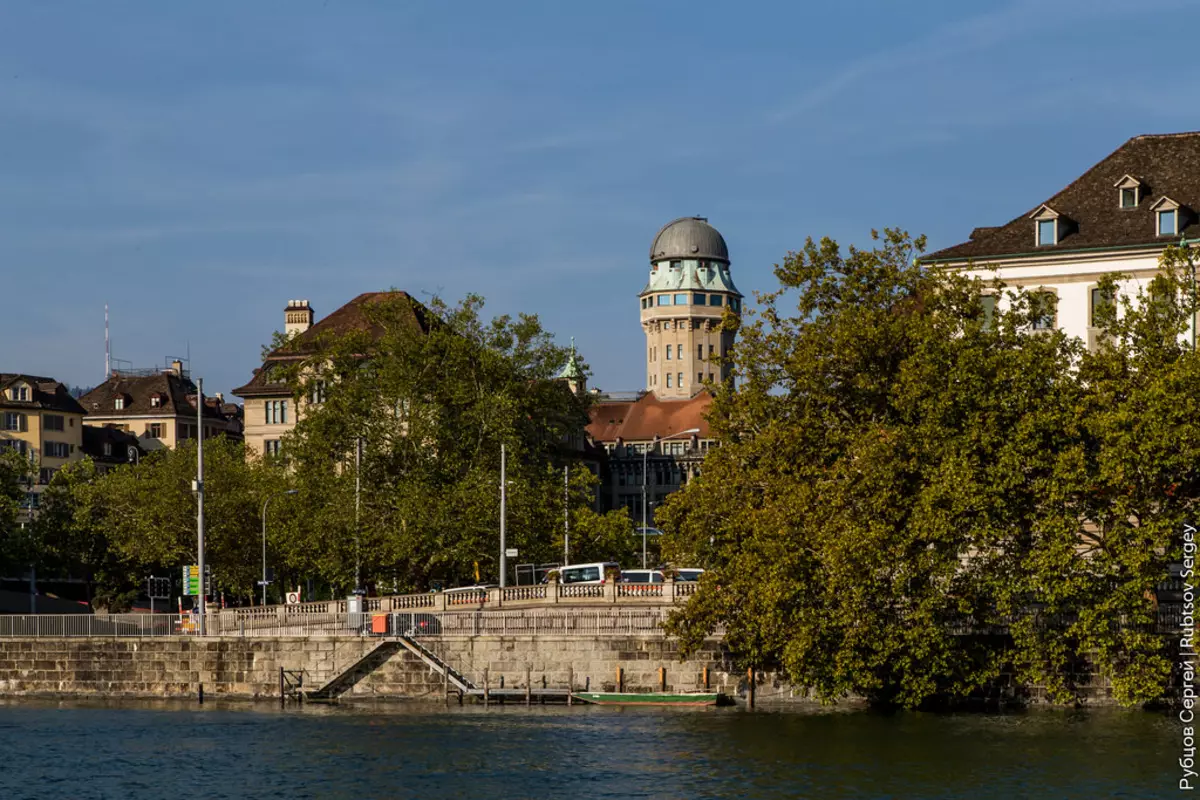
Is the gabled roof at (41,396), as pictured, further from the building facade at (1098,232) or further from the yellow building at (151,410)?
the building facade at (1098,232)

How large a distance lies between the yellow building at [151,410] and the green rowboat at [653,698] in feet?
375

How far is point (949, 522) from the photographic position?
207ft

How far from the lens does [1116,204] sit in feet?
265

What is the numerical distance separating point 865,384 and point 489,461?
106 feet

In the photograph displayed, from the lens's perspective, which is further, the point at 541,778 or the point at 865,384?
the point at 865,384

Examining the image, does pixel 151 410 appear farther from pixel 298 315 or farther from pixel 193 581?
pixel 193 581

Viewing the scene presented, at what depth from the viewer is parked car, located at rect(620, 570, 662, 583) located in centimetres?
7730

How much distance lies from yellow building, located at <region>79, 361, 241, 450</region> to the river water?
112260 mm

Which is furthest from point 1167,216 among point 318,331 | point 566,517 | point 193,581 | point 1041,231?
point 318,331

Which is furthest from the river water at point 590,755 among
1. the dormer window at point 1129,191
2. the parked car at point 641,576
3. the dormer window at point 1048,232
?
the dormer window at point 1129,191

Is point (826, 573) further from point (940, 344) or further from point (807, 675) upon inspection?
point (940, 344)

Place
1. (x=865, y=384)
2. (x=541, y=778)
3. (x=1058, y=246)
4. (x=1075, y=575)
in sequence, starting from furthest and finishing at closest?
(x=1058, y=246) → (x=865, y=384) → (x=1075, y=575) → (x=541, y=778)

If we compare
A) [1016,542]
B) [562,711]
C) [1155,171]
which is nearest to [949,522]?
[1016,542]

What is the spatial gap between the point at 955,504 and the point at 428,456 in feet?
124
